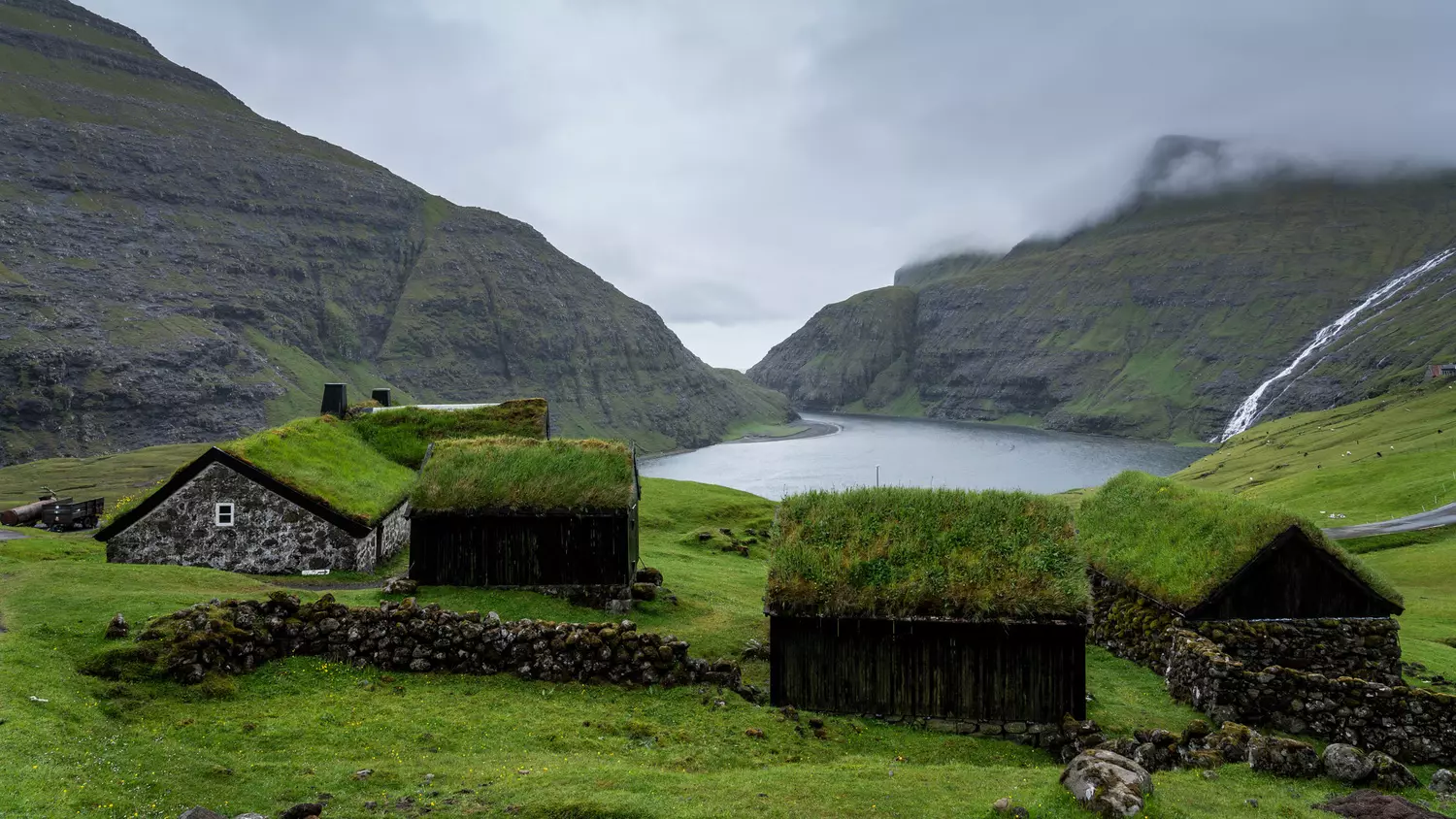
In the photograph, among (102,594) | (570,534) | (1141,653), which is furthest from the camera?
(570,534)

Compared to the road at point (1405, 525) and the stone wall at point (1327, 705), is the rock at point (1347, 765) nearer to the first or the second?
the stone wall at point (1327, 705)

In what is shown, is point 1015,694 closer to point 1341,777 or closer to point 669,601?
point 1341,777

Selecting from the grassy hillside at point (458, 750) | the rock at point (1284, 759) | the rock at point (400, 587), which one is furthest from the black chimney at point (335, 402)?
the rock at point (1284, 759)

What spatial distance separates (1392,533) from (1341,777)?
163ft

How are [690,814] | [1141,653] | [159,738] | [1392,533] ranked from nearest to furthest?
[690,814]
[159,738]
[1141,653]
[1392,533]

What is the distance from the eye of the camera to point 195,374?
18525 cm

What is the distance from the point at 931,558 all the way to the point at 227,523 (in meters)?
28.4

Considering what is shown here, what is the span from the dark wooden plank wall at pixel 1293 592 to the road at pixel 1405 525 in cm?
3564

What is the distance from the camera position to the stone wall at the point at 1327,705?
18672mm

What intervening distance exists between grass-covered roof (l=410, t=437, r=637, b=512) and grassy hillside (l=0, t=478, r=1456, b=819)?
28.1 ft

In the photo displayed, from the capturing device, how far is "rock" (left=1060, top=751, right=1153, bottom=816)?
12.2m

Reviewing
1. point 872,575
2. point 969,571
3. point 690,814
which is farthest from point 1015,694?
point 690,814

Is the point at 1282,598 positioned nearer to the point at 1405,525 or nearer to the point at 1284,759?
the point at 1284,759

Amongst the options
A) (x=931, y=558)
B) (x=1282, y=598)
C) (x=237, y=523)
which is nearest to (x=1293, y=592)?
(x=1282, y=598)
